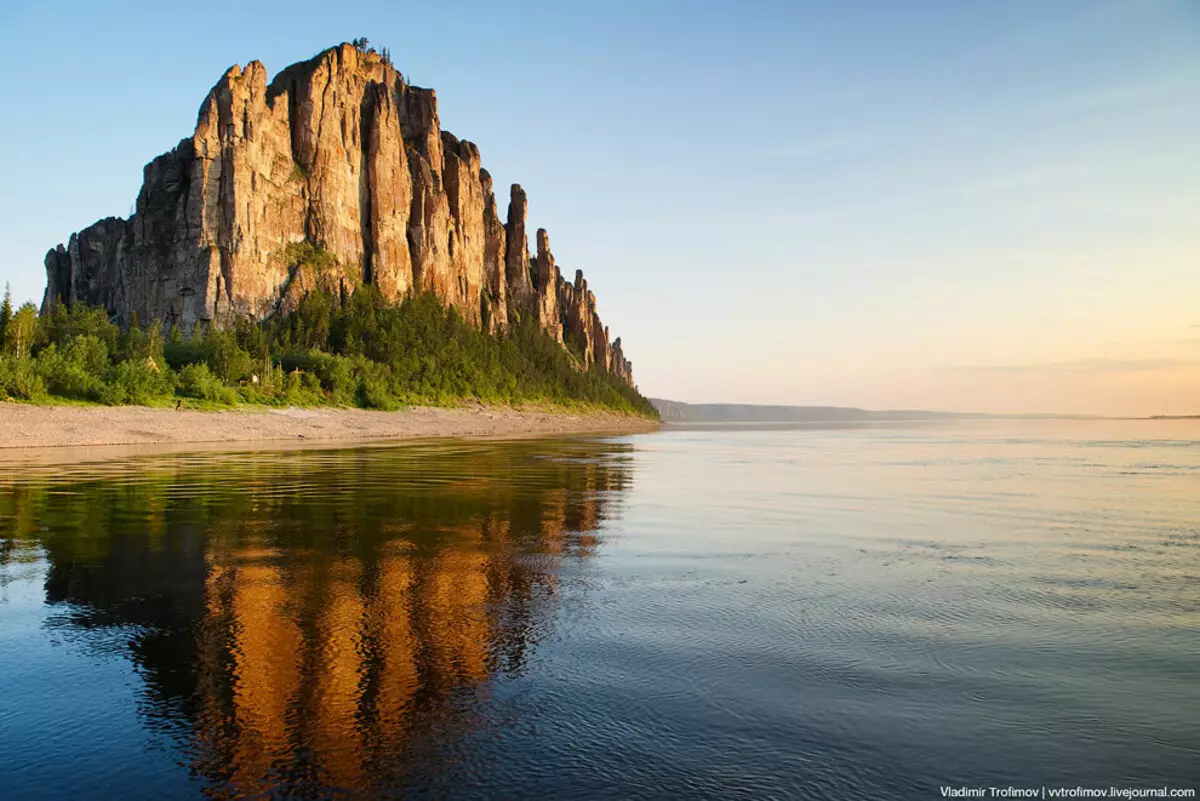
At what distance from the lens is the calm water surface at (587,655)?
5.04 metres

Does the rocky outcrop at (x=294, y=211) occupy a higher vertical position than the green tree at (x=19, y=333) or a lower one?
higher

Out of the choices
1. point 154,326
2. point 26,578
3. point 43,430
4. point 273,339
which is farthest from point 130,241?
point 26,578

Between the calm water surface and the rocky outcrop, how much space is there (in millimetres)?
90938

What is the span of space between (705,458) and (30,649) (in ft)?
124

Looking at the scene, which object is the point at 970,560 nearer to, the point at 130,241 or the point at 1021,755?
the point at 1021,755

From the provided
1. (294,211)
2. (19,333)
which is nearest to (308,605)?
(19,333)

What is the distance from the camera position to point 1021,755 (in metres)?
5.22

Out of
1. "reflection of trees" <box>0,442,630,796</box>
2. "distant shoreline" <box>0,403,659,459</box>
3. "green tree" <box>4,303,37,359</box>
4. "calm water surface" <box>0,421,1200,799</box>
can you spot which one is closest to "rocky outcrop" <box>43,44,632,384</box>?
"distant shoreline" <box>0,403,659,459</box>

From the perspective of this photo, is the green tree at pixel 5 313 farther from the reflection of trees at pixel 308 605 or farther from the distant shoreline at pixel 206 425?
the reflection of trees at pixel 308 605

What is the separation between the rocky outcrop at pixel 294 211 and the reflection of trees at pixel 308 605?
85945mm

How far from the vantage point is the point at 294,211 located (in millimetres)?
108500

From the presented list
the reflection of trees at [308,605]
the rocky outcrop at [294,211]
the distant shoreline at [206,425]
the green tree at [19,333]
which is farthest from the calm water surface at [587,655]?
the rocky outcrop at [294,211]

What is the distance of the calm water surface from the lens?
504 centimetres

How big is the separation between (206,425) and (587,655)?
52.5 m
